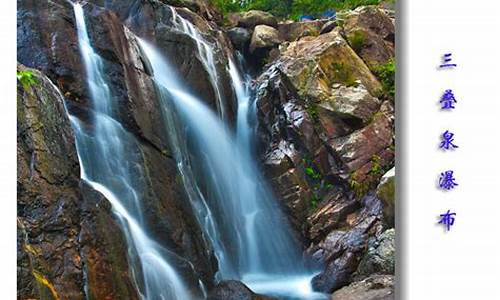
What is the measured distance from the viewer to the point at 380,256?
469cm

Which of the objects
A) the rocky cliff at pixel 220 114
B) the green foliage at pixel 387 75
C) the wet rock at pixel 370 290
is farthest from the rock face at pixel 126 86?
the green foliage at pixel 387 75

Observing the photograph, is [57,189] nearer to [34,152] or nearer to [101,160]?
[34,152]

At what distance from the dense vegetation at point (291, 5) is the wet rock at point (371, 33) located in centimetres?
12

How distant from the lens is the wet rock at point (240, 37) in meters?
5.67

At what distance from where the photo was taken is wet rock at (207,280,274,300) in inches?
173

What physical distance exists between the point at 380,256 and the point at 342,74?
1.60m

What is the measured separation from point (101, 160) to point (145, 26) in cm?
186

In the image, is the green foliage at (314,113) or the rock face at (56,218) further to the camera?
the green foliage at (314,113)

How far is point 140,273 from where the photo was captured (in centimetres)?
409

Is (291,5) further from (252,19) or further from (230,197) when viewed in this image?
(230,197)

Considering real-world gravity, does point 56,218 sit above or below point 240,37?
below

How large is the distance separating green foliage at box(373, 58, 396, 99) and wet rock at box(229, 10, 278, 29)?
98 centimetres
